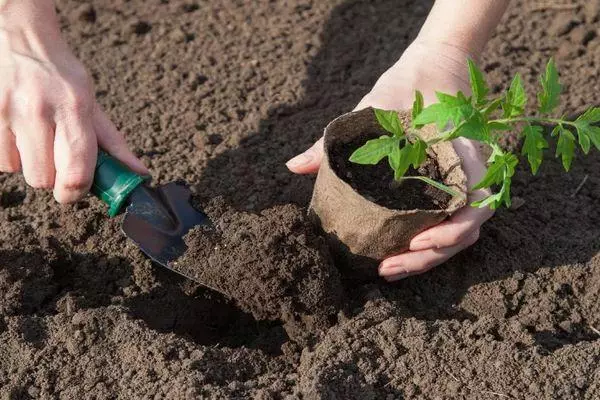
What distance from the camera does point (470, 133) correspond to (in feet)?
6.50

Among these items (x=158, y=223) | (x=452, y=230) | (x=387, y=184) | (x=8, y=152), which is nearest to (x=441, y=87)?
(x=387, y=184)

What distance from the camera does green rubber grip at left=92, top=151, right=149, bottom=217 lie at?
229cm

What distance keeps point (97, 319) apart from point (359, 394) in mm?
805

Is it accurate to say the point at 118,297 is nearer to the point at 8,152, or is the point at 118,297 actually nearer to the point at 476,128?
the point at 8,152

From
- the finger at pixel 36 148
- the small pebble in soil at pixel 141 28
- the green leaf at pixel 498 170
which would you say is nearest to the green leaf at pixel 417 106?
the green leaf at pixel 498 170

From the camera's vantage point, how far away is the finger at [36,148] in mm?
2178

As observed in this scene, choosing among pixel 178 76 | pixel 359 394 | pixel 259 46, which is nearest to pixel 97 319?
pixel 359 394

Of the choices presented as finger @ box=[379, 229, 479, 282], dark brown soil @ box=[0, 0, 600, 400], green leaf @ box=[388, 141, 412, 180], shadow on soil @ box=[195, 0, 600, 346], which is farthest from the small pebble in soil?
green leaf @ box=[388, 141, 412, 180]

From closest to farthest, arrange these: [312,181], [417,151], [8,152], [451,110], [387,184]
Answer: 1. [451,110]
2. [417,151]
3. [8,152]
4. [387,184]
5. [312,181]

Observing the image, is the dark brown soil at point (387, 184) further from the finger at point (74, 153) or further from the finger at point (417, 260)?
the finger at point (74, 153)

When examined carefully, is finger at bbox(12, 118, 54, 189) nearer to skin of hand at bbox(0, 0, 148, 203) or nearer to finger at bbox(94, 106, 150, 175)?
skin of hand at bbox(0, 0, 148, 203)

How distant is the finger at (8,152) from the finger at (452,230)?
3.98ft

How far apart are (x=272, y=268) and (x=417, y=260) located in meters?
0.46

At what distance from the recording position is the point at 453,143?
7.93 feet
